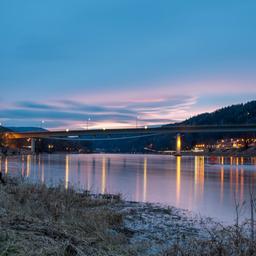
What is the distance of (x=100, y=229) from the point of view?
11.0 m

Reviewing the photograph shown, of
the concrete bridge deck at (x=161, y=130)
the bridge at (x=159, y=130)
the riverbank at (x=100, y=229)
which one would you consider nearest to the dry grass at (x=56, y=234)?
the riverbank at (x=100, y=229)

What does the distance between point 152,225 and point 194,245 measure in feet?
24.0

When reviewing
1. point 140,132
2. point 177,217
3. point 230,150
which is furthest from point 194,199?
point 230,150

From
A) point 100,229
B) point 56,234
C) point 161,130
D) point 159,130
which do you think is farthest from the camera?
point 161,130

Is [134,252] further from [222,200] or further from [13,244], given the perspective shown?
[222,200]

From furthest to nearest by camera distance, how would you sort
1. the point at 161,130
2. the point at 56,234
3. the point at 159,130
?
1. the point at 161,130
2. the point at 159,130
3. the point at 56,234

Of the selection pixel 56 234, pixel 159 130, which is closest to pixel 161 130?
pixel 159 130

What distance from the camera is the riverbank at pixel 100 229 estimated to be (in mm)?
7073

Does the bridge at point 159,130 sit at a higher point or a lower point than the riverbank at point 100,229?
higher

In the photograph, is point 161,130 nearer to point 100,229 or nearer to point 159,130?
point 159,130

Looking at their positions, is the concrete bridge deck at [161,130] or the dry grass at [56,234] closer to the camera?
the dry grass at [56,234]

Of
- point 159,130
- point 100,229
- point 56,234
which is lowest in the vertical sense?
point 100,229

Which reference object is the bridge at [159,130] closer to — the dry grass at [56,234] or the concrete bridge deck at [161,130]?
the concrete bridge deck at [161,130]

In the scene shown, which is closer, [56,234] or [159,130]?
[56,234]
